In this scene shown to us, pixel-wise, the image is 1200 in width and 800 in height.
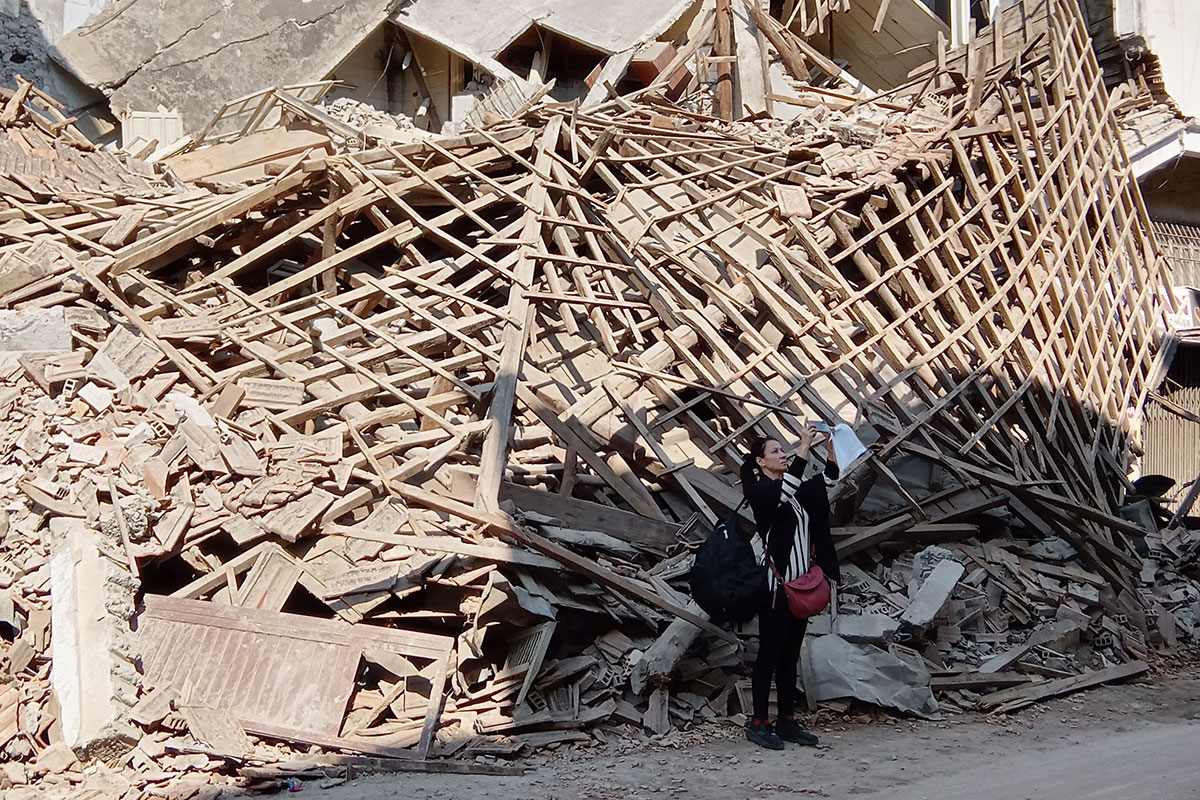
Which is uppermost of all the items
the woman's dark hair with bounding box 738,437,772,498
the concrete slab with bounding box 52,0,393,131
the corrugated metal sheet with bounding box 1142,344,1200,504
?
the concrete slab with bounding box 52,0,393,131

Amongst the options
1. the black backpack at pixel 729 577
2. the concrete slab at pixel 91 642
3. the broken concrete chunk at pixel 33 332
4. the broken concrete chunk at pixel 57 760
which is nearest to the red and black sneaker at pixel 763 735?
the black backpack at pixel 729 577

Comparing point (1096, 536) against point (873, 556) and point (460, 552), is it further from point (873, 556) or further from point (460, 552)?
point (460, 552)

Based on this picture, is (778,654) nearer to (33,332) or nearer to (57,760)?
(57,760)

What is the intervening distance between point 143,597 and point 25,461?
1101 millimetres

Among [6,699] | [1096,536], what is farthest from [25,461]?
[1096,536]

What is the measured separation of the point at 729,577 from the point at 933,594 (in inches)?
78.8

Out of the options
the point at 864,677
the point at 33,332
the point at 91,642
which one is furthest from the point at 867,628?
the point at 33,332

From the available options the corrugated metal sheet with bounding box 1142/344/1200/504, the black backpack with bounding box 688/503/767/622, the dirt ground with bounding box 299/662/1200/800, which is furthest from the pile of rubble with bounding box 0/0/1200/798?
the corrugated metal sheet with bounding box 1142/344/1200/504

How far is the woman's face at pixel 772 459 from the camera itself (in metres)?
5.86

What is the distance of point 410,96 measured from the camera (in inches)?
777

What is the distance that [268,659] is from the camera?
19.3 feet

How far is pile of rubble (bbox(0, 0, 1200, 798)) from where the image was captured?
5.91 meters

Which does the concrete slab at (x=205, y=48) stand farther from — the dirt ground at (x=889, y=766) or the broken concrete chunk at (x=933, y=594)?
the dirt ground at (x=889, y=766)

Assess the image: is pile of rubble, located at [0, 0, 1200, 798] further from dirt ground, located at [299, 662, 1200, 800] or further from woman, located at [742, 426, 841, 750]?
woman, located at [742, 426, 841, 750]
